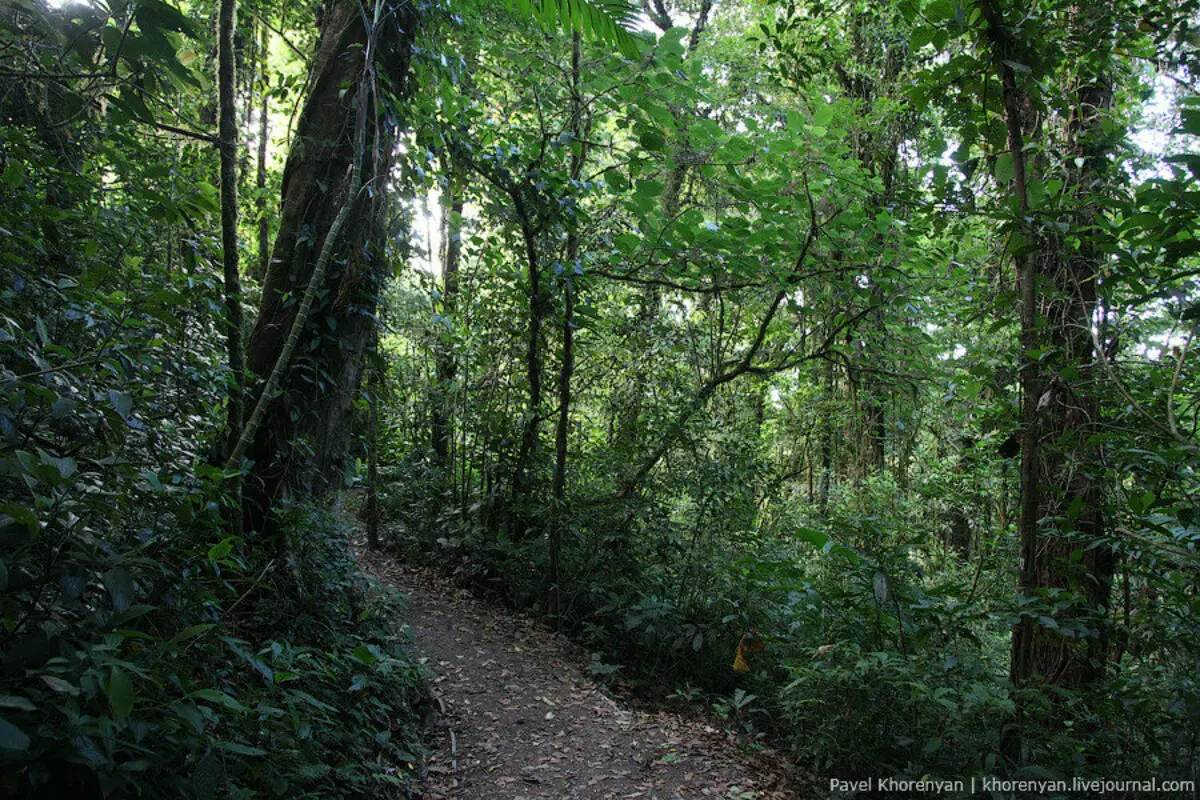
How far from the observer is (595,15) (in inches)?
113

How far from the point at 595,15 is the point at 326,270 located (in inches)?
87.5

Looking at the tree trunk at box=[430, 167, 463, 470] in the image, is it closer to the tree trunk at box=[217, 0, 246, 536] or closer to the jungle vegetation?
the jungle vegetation

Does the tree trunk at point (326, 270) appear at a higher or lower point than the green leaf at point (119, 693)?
higher

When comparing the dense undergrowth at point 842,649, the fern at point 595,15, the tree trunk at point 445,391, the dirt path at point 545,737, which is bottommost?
the dirt path at point 545,737

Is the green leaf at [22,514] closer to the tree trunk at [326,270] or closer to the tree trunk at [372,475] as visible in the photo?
the tree trunk at [326,270]

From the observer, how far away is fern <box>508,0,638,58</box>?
9.30 feet

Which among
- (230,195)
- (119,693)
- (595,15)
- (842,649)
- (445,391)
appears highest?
(595,15)

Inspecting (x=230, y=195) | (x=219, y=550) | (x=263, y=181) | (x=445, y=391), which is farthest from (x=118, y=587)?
(x=263, y=181)

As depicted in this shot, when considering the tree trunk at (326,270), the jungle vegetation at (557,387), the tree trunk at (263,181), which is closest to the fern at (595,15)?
the jungle vegetation at (557,387)

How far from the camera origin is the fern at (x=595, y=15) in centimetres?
283

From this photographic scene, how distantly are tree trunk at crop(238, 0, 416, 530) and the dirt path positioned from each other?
1.90m

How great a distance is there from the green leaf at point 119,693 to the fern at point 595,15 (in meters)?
2.87

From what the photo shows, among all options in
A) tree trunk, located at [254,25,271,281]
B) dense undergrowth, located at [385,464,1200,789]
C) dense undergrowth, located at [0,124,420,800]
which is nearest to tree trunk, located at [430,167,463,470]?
dense undergrowth, located at [385,464,1200,789]

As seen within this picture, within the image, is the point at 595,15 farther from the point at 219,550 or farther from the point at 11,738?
the point at 11,738
